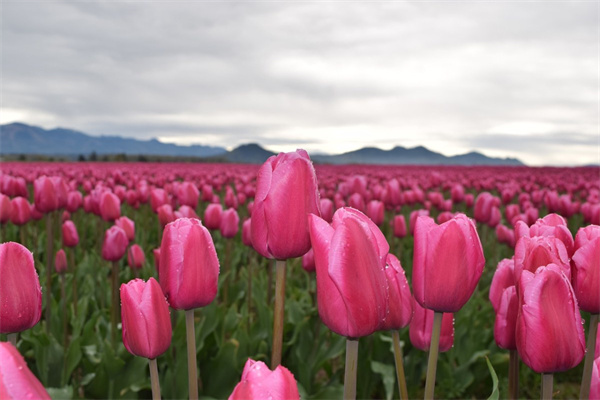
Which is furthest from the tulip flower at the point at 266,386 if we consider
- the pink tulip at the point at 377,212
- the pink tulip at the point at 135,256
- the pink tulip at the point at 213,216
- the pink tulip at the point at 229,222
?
the pink tulip at the point at 377,212

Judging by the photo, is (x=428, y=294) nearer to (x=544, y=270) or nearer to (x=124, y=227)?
(x=544, y=270)

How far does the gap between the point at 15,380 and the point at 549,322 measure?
1.02 m

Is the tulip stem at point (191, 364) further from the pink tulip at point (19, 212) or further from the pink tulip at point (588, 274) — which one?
the pink tulip at point (19, 212)

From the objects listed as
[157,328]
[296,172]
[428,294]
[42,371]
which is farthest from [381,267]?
[42,371]

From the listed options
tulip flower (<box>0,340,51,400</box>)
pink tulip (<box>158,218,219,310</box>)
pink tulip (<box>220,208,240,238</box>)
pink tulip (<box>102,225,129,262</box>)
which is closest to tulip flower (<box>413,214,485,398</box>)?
pink tulip (<box>158,218,219,310</box>)

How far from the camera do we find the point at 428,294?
4.13 ft

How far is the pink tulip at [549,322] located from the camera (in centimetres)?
110

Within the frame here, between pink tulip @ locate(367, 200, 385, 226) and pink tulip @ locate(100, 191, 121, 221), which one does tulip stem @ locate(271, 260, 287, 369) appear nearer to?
pink tulip @ locate(100, 191, 121, 221)

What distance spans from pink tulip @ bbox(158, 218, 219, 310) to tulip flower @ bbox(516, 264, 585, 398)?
76 centimetres

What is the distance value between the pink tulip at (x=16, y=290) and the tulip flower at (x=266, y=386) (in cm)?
82

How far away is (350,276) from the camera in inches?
42.3

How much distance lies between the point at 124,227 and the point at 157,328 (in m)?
2.61

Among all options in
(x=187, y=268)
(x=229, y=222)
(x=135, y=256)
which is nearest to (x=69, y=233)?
(x=135, y=256)

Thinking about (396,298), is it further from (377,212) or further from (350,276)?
(377,212)
